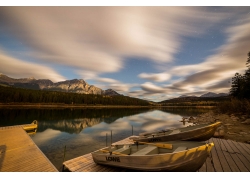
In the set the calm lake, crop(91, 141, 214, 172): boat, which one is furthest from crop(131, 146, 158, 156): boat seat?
the calm lake

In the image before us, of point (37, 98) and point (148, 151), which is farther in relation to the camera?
point (37, 98)

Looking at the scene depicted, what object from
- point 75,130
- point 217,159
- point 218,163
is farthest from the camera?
point 75,130

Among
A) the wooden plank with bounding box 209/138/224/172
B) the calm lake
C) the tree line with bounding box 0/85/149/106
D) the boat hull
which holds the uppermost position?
the tree line with bounding box 0/85/149/106

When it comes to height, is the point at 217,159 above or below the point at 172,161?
below

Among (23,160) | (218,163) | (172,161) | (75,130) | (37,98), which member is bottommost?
(75,130)

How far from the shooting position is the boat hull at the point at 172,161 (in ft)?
17.4

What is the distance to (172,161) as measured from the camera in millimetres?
5402

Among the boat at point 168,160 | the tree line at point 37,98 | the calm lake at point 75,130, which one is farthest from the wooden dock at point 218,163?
the tree line at point 37,98

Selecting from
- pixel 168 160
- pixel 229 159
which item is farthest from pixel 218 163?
pixel 168 160

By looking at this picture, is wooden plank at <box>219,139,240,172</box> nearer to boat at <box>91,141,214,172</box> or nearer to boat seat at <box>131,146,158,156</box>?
boat at <box>91,141,214,172</box>

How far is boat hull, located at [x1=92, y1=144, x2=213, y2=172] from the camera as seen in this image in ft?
17.4

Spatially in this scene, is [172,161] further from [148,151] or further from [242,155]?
[242,155]
